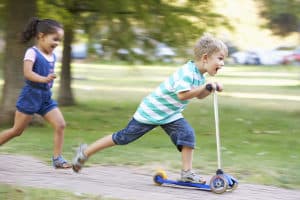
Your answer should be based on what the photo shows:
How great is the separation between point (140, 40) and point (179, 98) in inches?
323

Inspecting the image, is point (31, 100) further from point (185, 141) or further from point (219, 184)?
point (219, 184)

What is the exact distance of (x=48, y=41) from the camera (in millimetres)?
7188

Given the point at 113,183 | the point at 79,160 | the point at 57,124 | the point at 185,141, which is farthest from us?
the point at 57,124

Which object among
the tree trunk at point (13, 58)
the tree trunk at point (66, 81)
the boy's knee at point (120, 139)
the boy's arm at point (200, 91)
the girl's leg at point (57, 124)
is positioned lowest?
the boy's knee at point (120, 139)

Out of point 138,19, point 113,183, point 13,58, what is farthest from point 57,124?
point 138,19

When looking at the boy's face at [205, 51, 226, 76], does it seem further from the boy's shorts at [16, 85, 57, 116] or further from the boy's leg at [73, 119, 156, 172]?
the boy's shorts at [16, 85, 57, 116]

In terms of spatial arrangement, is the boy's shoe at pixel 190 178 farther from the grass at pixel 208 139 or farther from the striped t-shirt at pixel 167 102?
the grass at pixel 208 139

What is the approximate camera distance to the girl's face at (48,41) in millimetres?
7184

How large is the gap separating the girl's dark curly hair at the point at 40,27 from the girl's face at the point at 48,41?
4cm

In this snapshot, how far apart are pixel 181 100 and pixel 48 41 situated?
1.78 metres

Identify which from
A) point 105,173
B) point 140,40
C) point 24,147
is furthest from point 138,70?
point 105,173

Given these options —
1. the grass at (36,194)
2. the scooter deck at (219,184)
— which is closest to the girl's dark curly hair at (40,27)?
the grass at (36,194)

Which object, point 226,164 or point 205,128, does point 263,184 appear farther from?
point 205,128

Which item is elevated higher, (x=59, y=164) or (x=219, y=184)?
(x=59, y=164)
